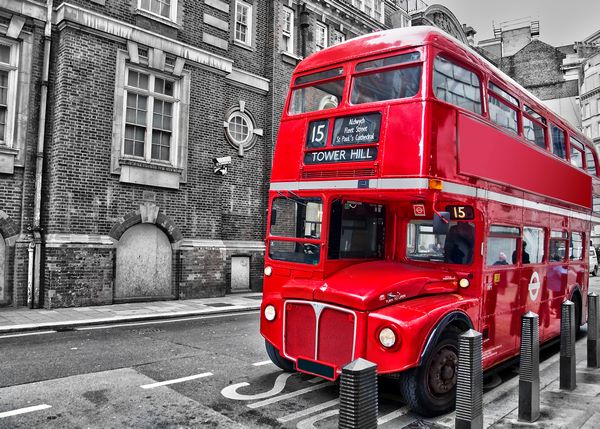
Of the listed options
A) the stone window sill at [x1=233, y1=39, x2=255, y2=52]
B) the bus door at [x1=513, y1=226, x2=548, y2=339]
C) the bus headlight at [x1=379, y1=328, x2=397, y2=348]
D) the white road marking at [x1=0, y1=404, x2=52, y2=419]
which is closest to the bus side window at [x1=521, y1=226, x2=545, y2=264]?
the bus door at [x1=513, y1=226, x2=548, y2=339]

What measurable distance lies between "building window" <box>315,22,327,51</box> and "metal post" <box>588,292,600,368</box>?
15.0 m

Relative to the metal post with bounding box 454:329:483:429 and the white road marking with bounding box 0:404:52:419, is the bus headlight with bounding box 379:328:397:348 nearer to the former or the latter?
the metal post with bounding box 454:329:483:429

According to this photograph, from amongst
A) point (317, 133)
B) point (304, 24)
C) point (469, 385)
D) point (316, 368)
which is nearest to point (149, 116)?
point (304, 24)

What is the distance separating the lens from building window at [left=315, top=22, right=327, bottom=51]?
19.2m

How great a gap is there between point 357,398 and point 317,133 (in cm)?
377

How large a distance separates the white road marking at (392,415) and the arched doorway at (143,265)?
930cm

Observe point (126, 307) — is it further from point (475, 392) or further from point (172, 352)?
point (475, 392)

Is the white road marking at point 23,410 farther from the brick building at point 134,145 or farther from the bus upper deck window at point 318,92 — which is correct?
the brick building at point 134,145

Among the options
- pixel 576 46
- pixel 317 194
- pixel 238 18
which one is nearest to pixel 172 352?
pixel 317 194

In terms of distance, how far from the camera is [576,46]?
1918 inches

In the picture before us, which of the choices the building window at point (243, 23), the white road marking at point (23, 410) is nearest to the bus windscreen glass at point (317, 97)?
the white road marking at point (23, 410)

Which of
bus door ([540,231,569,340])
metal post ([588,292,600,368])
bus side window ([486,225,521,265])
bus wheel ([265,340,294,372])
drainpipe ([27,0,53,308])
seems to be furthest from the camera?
drainpipe ([27,0,53,308])

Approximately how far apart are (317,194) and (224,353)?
3283 mm

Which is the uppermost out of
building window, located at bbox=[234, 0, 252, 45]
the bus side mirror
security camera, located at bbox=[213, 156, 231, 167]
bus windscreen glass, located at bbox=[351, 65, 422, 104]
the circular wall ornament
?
building window, located at bbox=[234, 0, 252, 45]
